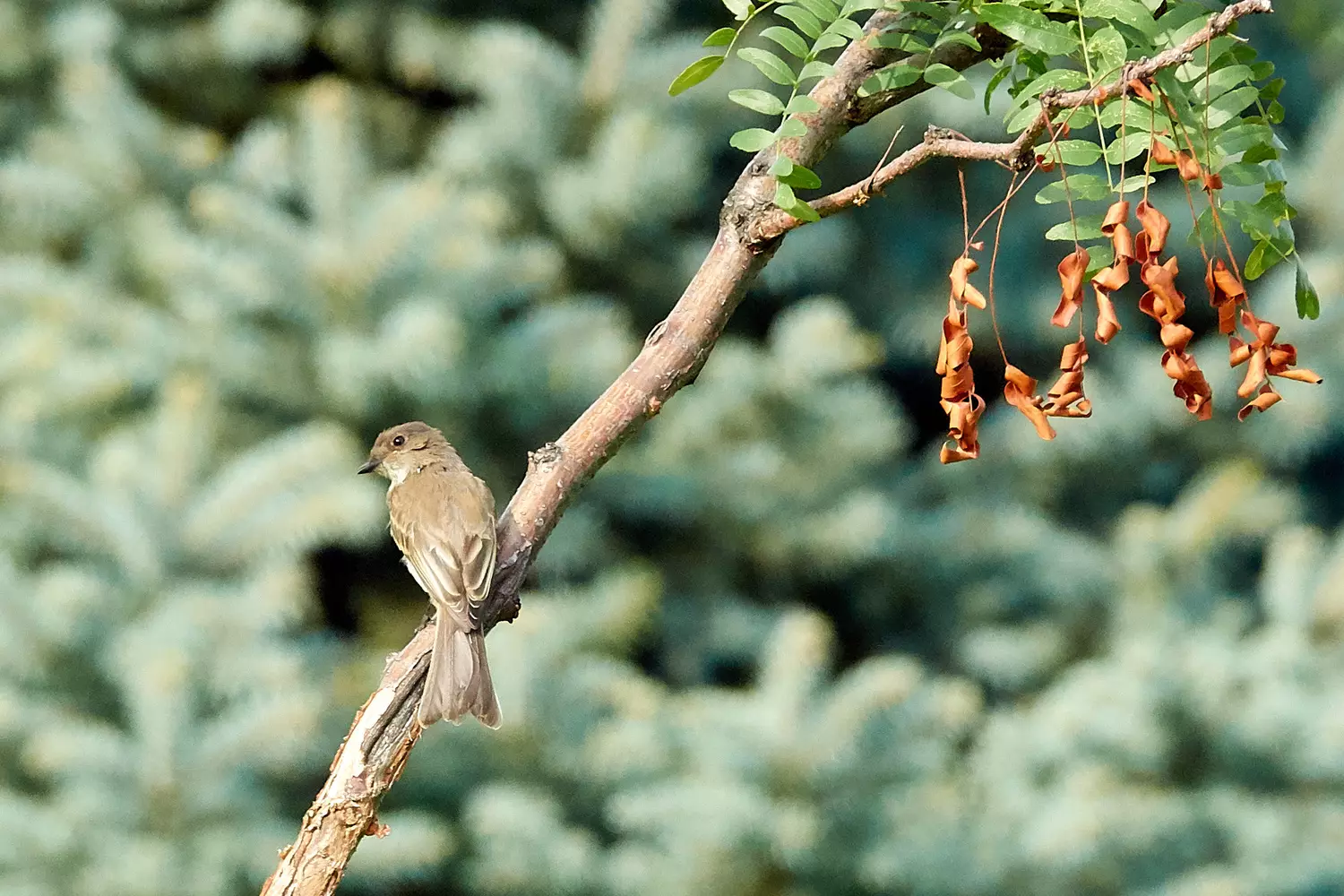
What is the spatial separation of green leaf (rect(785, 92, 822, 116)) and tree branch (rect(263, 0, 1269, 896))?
→ 2cm

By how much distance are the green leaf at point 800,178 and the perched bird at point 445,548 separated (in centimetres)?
44

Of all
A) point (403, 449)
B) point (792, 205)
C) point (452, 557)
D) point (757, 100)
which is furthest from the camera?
point (403, 449)

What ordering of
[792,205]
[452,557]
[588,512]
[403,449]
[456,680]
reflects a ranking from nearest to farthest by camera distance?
1. [792,205]
2. [456,680]
3. [452,557]
4. [403,449]
5. [588,512]

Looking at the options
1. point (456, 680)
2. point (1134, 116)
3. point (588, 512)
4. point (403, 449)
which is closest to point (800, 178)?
point (1134, 116)

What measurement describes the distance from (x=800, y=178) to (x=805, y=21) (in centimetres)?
14

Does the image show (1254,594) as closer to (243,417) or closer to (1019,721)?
(1019,721)

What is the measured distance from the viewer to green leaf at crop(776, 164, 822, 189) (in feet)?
3.91

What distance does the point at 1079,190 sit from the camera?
1.19 metres

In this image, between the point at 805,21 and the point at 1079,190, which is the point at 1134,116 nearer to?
the point at 1079,190

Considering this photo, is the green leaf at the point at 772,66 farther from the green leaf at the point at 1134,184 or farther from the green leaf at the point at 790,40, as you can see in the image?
the green leaf at the point at 1134,184

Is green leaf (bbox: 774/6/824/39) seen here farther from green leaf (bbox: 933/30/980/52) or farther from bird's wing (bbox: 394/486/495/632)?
bird's wing (bbox: 394/486/495/632)

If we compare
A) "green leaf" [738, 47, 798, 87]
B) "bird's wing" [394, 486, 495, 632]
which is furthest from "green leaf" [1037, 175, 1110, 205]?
"bird's wing" [394, 486, 495, 632]

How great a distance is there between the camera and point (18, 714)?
10.6 feet

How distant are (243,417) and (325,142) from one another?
0.73 meters
